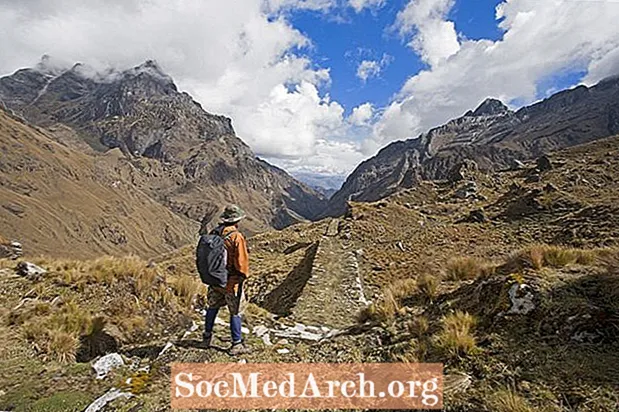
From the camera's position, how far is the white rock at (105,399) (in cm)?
607

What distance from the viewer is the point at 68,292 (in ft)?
34.8

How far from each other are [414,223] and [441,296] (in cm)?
2568

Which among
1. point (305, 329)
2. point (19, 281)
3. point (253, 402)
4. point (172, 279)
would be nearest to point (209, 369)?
point (253, 402)

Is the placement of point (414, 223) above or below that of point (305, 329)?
above

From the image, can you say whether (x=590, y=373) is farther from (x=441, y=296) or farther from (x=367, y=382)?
(x=441, y=296)

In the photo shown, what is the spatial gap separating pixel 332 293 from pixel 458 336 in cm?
1066

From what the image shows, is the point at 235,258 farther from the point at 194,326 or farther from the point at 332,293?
the point at 332,293

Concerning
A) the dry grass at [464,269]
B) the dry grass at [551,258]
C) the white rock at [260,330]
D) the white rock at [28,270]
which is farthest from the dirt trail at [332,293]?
the white rock at [28,270]

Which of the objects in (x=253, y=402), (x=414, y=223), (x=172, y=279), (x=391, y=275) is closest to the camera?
(x=253, y=402)

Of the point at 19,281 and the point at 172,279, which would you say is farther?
the point at 172,279

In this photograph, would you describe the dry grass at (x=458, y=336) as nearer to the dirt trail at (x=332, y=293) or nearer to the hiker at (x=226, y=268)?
the hiker at (x=226, y=268)

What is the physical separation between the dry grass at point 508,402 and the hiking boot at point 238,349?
4.71 m

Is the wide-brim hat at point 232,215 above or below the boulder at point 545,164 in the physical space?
below

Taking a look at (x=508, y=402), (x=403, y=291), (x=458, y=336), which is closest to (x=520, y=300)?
(x=458, y=336)
